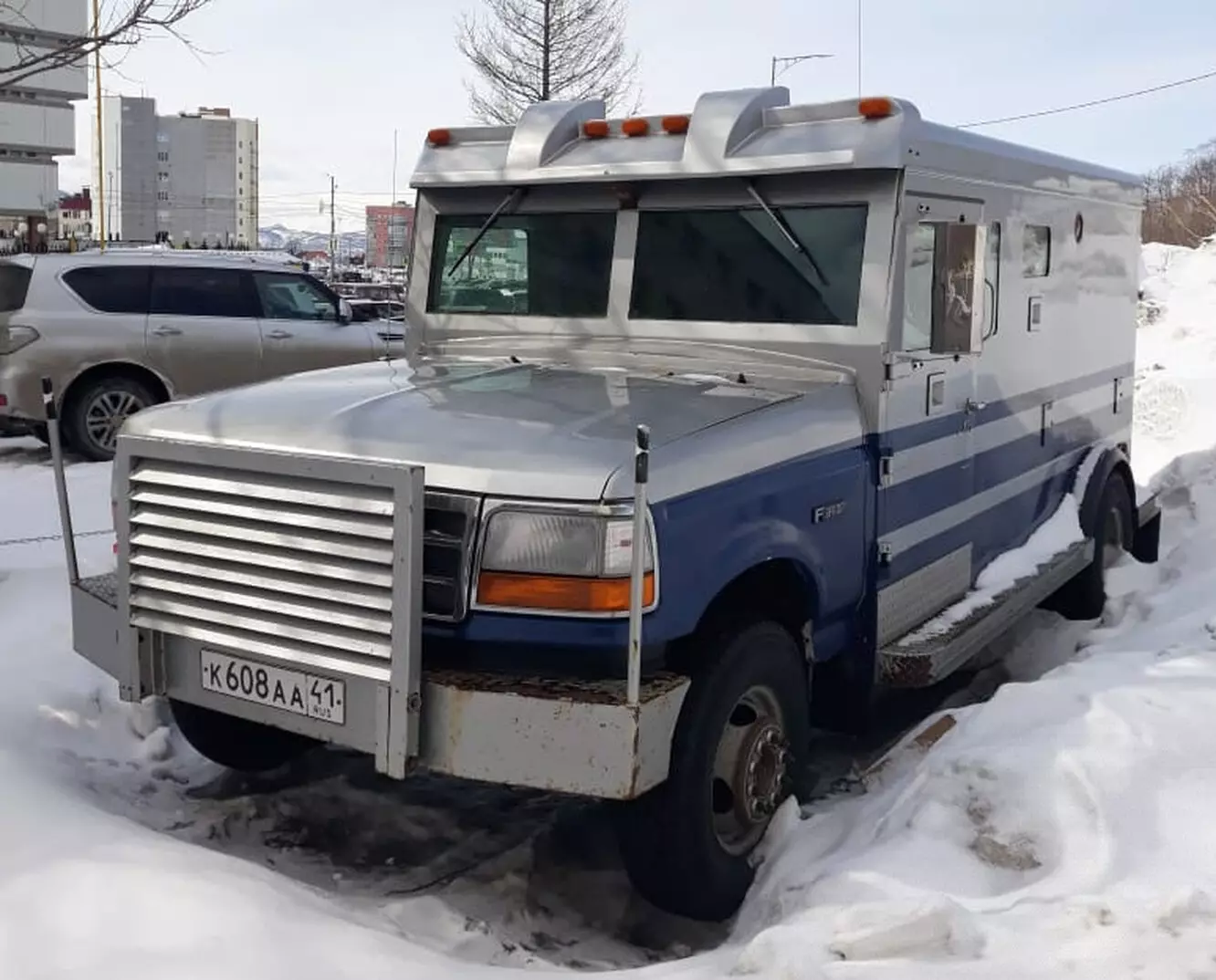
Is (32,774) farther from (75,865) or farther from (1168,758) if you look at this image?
(1168,758)

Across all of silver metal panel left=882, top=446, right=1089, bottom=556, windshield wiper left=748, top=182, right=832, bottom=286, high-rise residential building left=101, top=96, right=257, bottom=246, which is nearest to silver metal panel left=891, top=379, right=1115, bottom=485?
silver metal panel left=882, top=446, right=1089, bottom=556

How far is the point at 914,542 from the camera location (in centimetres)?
539

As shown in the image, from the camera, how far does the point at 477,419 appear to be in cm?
412

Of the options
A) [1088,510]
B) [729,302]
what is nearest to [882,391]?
[729,302]

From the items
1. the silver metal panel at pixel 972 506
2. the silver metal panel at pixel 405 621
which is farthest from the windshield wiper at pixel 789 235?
the silver metal panel at pixel 405 621

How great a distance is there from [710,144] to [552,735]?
2.46 metres

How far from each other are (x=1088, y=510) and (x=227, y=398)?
15.7 feet

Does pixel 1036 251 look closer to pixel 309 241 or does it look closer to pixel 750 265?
pixel 750 265

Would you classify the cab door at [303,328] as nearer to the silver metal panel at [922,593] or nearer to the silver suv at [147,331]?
the silver suv at [147,331]

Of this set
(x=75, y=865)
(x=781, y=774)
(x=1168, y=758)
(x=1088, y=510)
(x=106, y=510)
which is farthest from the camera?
(x=106, y=510)

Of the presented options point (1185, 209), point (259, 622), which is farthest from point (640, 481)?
point (1185, 209)

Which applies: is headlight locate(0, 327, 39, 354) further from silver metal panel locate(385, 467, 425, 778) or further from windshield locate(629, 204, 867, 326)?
silver metal panel locate(385, 467, 425, 778)

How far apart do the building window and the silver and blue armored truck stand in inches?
1.0

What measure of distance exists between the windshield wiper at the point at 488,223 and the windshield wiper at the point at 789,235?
1.03 m
